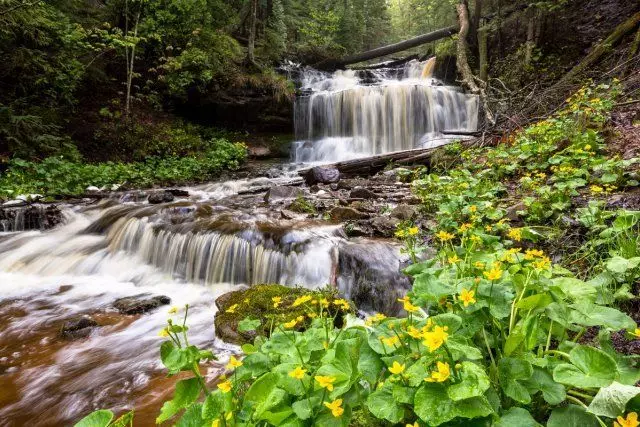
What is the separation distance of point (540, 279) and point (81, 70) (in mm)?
13295

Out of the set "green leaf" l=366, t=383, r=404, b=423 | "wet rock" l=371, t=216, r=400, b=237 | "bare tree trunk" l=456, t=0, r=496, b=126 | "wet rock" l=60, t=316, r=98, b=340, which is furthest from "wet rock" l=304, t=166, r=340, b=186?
"green leaf" l=366, t=383, r=404, b=423

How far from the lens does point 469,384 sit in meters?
1.05

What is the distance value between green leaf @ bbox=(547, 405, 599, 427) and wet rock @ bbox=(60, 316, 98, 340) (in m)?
4.07

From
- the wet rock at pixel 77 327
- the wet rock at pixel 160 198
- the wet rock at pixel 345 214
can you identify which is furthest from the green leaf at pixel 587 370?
the wet rock at pixel 160 198

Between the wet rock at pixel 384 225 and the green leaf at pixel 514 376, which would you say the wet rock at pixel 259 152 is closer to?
the wet rock at pixel 384 225

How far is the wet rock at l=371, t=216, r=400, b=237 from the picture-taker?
16.1 ft

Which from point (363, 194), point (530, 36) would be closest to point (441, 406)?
point (363, 194)

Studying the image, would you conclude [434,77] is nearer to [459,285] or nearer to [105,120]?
[105,120]

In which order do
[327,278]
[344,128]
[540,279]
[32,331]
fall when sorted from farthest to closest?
[344,128], [327,278], [32,331], [540,279]

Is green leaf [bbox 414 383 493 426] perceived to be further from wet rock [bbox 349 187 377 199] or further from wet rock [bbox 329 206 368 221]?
wet rock [bbox 349 187 377 199]

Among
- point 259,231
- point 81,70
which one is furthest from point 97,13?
point 259,231

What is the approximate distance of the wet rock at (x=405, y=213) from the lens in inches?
200

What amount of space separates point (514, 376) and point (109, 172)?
10849mm

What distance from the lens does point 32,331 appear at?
388 cm
